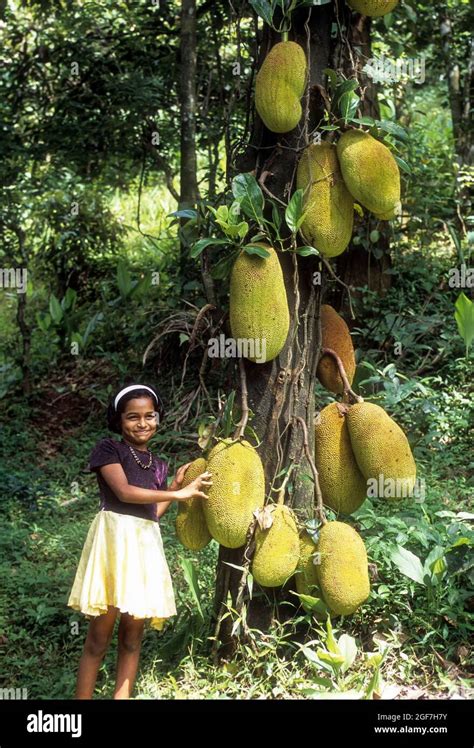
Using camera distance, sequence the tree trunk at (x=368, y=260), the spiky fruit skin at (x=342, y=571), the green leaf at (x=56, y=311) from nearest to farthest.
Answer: the spiky fruit skin at (x=342, y=571) → the tree trunk at (x=368, y=260) → the green leaf at (x=56, y=311)

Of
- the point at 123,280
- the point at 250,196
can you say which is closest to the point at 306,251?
the point at 250,196

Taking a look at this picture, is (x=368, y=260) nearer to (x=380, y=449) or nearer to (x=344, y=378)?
(x=344, y=378)

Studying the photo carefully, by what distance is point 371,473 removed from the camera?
8.11 ft

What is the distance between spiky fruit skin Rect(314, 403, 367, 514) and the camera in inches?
102

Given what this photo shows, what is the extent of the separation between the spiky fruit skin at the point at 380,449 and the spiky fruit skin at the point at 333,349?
0.25 m

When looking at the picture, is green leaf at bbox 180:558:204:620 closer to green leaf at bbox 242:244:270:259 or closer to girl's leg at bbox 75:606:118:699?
girl's leg at bbox 75:606:118:699

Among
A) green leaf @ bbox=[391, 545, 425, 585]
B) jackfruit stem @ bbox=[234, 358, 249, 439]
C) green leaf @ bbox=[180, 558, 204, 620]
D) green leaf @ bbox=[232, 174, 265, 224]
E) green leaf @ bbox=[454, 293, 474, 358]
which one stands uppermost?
green leaf @ bbox=[232, 174, 265, 224]

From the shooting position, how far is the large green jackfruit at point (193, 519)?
8.33 feet

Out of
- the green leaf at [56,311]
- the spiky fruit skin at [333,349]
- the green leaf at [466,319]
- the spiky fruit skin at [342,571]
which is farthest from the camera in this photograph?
the green leaf at [56,311]

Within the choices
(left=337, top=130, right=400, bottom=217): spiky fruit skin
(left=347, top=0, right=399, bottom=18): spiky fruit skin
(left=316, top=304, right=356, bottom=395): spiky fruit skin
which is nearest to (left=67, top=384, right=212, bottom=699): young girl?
(left=316, top=304, right=356, bottom=395): spiky fruit skin

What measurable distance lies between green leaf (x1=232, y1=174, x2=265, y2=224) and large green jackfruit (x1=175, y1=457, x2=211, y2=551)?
719 millimetres

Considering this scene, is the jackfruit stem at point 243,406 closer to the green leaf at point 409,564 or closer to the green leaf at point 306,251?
the green leaf at point 306,251

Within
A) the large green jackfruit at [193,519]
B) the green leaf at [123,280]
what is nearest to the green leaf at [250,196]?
the large green jackfruit at [193,519]
